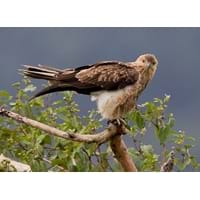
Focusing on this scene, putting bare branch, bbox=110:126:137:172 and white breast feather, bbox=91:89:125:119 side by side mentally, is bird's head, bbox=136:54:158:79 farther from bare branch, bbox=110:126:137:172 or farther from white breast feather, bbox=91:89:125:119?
bare branch, bbox=110:126:137:172

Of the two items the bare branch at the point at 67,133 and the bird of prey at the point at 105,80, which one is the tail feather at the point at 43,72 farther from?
the bare branch at the point at 67,133

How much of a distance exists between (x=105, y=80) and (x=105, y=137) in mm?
186

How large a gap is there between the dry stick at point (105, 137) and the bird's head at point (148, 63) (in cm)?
21

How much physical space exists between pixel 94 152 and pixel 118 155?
9 cm

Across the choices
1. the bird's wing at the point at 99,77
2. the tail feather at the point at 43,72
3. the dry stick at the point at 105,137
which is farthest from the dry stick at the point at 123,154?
the tail feather at the point at 43,72

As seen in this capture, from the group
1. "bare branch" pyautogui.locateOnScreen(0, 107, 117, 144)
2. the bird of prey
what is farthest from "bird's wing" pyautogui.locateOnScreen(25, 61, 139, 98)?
"bare branch" pyautogui.locateOnScreen(0, 107, 117, 144)

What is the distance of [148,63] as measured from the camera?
4.05 m

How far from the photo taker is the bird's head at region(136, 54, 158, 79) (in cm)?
404

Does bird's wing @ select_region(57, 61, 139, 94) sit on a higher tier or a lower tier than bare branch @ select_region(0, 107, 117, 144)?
higher

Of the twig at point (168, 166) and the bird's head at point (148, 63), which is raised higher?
the bird's head at point (148, 63)

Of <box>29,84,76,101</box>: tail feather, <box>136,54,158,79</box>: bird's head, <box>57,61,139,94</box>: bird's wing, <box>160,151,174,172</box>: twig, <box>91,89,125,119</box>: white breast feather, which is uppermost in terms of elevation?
<box>136,54,158,79</box>: bird's head

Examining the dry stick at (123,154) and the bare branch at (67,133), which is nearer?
the bare branch at (67,133)

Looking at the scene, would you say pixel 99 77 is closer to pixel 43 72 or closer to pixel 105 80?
pixel 105 80

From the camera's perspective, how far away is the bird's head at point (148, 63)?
4043mm
